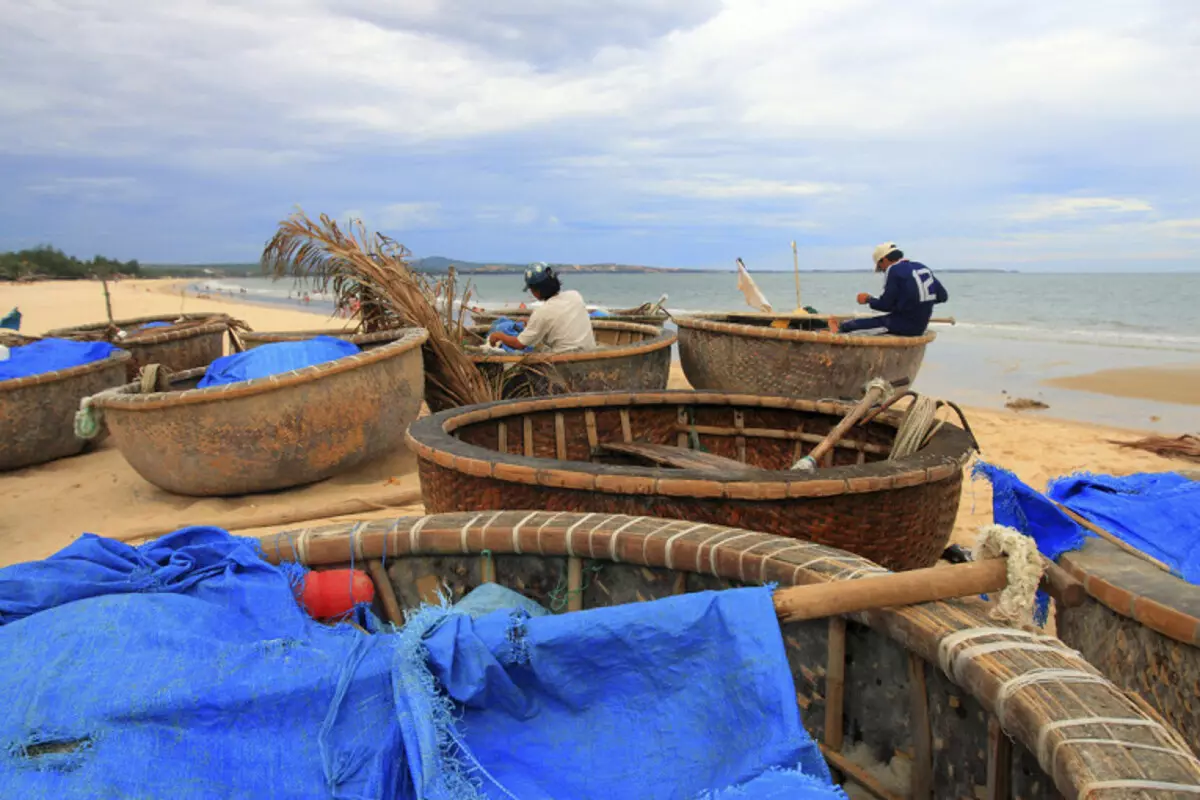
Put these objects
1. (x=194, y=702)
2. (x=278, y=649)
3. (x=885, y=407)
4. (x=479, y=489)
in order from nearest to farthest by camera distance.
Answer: (x=194, y=702), (x=278, y=649), (x=479, y=489), (x=885, y=407)

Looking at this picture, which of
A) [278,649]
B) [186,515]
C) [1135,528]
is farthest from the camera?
[186,515]

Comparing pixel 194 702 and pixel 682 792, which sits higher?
pixel 194 702

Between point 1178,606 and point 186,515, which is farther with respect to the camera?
point 186,515

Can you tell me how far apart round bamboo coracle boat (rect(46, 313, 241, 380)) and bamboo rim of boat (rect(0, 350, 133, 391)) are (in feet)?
2.05

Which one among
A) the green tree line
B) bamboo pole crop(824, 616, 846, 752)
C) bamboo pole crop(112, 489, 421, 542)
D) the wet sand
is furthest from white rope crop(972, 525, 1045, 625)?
the green tree line

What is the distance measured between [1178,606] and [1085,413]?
876 cm

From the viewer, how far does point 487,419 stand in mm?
3707

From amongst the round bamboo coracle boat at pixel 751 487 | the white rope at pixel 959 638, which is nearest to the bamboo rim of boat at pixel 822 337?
the round bamboo coracle boat at pixel 751 487

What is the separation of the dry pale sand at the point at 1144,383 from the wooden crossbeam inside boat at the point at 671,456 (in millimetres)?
9554

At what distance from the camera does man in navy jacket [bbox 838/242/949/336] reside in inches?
254

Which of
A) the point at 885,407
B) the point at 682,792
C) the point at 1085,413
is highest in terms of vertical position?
the point at 885,407

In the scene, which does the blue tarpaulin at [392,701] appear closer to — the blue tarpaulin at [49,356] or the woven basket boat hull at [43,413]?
the woven basket boat hull at [43,413]

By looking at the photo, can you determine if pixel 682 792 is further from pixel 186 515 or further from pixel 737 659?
pixel 186 515

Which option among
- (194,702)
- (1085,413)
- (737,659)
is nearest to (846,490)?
(737,659)
